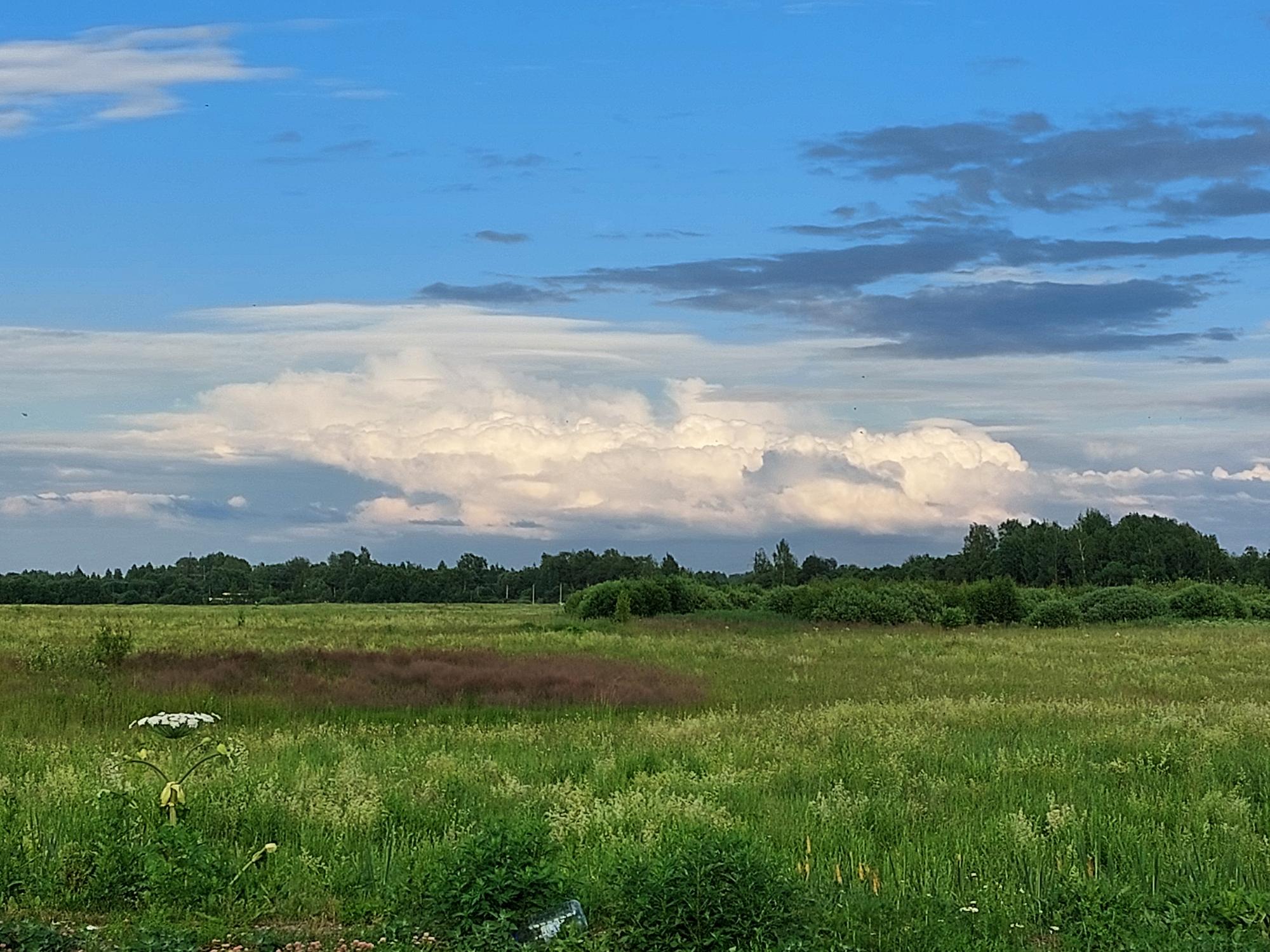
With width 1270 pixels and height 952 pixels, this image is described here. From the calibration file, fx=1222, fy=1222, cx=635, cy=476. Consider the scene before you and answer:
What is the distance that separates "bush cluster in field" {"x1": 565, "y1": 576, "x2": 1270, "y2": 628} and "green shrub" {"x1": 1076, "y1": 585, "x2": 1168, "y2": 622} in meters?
0.04

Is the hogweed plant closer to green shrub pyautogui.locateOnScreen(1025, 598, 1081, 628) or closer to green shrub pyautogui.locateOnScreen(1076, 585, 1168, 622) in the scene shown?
green shrub pyautogui.locateOnScreen(1025, 598, 1081, 628)

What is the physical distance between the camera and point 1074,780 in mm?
12852

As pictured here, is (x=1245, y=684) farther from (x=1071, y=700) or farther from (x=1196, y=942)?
(x=1196, y=942)

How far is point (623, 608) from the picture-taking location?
7144 centimetres

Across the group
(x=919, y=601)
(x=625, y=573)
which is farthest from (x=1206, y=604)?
(x=625, y=573)

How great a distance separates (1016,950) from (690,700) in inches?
677

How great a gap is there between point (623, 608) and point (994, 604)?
857 inches

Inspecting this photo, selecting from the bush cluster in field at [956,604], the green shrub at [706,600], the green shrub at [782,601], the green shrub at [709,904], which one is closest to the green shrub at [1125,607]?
the bush cluster in field at [956,604]

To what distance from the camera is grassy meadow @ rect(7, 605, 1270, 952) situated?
24.4ft

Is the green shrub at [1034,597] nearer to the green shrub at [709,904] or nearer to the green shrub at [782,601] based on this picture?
the green shrub at [782,601]

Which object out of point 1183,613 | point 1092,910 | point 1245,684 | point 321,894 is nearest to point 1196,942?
point 1092,910

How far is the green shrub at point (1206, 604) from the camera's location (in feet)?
225

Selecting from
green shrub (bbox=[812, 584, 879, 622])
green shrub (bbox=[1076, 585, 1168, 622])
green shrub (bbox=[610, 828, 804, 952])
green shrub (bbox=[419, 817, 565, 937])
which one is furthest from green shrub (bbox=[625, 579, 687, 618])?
green shrub (bbox=[610, 828, 804, 952])

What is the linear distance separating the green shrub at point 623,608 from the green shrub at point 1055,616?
73.9 feet
